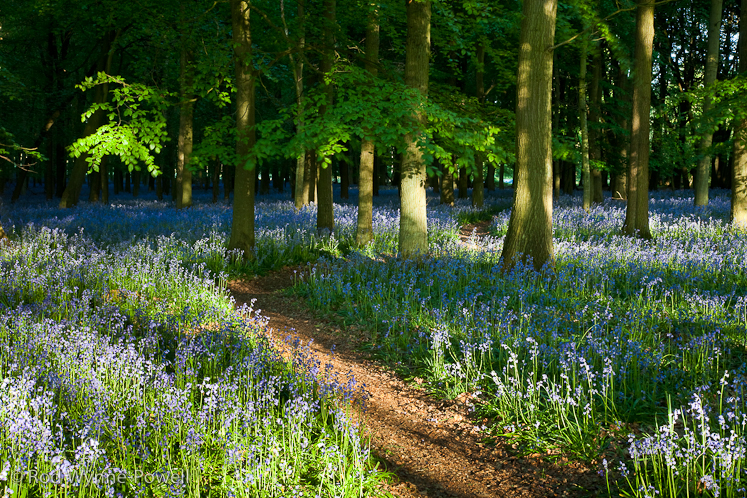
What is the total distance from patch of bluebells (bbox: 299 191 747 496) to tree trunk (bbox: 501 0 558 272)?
635mm

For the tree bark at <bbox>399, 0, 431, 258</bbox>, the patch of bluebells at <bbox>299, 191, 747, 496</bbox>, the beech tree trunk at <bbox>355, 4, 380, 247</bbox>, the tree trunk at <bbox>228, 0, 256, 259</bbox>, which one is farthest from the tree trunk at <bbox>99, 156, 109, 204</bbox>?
the tree bark at <bbox>399, 0, 431, 258</bbox>

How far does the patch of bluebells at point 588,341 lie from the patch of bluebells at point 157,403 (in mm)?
1511

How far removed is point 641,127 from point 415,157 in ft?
21.0

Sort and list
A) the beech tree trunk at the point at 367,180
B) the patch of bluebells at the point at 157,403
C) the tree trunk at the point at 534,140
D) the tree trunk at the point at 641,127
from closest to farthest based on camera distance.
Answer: the patch of bluebells at the point at 157,403, the tree trunk at the point at 534,140, the tree trunk at the point at 641,127, the beech tree trunk at the point at 367,180

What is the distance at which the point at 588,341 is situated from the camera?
5.18 meters

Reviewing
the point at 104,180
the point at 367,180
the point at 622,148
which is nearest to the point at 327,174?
the point at 367,180

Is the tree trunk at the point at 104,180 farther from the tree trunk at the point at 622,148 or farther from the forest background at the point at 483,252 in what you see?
the tree trunk at the point at 622,148

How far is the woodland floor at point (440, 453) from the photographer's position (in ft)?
12.0

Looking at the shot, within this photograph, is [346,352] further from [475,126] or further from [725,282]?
[725,282]

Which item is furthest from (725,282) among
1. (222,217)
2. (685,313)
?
(222,217)

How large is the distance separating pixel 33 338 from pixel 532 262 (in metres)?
7.30

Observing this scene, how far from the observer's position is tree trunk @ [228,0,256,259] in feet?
33.6

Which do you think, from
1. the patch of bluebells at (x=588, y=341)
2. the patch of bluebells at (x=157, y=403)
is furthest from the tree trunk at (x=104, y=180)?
the patch of bluebells at (x=588, y=341)

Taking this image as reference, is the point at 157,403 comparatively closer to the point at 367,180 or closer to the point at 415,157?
the point at 415,157
